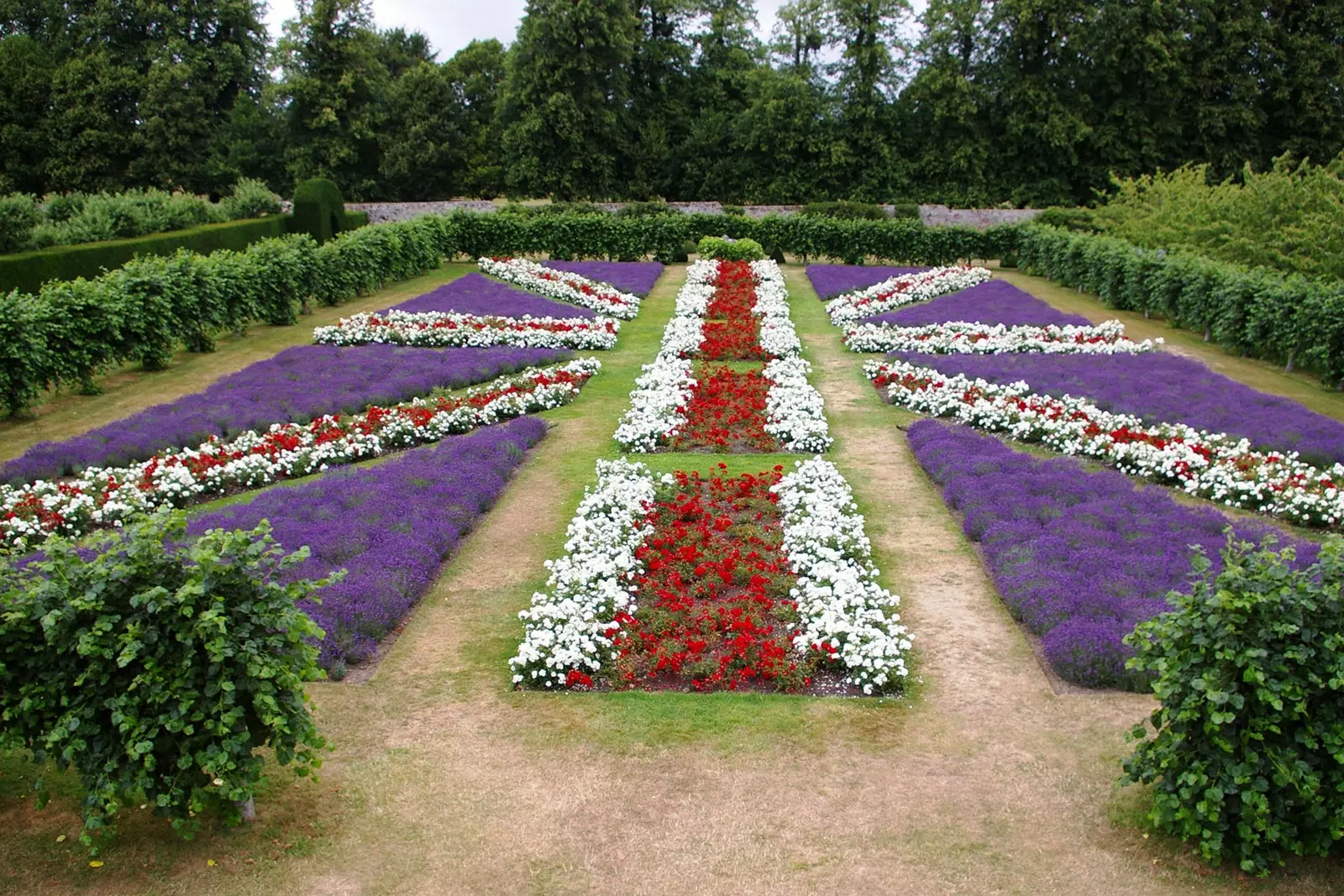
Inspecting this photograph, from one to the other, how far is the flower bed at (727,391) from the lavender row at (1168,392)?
2.87m

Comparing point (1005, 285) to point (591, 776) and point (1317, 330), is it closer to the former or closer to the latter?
point (1317, 330)

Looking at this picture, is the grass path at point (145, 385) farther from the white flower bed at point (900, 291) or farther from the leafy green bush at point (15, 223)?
the white flower bed at point (900, 291)

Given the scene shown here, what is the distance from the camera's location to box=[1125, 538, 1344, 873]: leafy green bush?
14.8ft

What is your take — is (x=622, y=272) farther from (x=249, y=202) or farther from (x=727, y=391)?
(x=727, y=391)

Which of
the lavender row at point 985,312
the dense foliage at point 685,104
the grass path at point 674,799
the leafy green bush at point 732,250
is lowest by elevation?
the grass path at point 674,799

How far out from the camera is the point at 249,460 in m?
11.0

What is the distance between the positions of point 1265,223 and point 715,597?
20.0m

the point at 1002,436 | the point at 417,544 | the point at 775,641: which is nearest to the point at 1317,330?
the point at 1002,436

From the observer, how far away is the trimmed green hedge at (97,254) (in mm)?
19328

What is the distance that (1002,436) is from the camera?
12.8 meters

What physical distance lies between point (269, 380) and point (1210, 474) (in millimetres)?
12984

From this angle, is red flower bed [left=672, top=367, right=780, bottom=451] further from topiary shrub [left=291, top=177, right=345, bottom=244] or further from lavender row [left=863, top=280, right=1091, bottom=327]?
topiary shrub [left=291, top=177, right=345, bottom=244]

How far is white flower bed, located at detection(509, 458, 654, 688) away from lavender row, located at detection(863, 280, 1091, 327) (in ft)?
42.5

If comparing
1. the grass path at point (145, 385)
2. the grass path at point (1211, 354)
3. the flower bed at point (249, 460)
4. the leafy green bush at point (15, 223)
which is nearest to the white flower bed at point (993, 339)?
the grass path at point (1211, 354)
